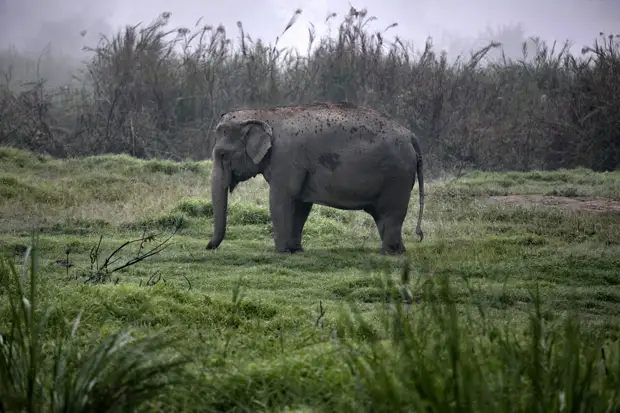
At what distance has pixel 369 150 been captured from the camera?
11484mm

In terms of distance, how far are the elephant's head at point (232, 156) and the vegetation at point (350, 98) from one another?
936 cm

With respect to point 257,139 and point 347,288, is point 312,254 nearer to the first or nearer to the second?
point 257,139

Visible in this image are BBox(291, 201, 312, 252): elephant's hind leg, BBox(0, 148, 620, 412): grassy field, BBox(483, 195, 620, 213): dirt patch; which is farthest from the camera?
BBox(483, 195, 620, 213): dirt patch

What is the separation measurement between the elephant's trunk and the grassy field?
13.5 inches

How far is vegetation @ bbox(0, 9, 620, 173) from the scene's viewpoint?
21047 mm

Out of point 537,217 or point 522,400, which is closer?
point 522,400

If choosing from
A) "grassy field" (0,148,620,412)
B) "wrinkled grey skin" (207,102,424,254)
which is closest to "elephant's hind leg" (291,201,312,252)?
"wrinkled grey skin" (207,102,424,254)

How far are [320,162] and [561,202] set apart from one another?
5.05 meters

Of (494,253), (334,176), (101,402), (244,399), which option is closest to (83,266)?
(334,176)

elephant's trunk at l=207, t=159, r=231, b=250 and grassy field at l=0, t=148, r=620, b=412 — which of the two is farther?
elephant's trunk at l=207, t=159, r=231, b=250

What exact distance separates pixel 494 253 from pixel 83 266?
4303mm

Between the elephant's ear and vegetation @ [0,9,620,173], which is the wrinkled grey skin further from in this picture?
vegetation @ [0,9,620,173]

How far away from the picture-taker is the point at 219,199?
11.7 meters

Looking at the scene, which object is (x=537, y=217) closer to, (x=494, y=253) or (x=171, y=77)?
(x=494, y=253)
